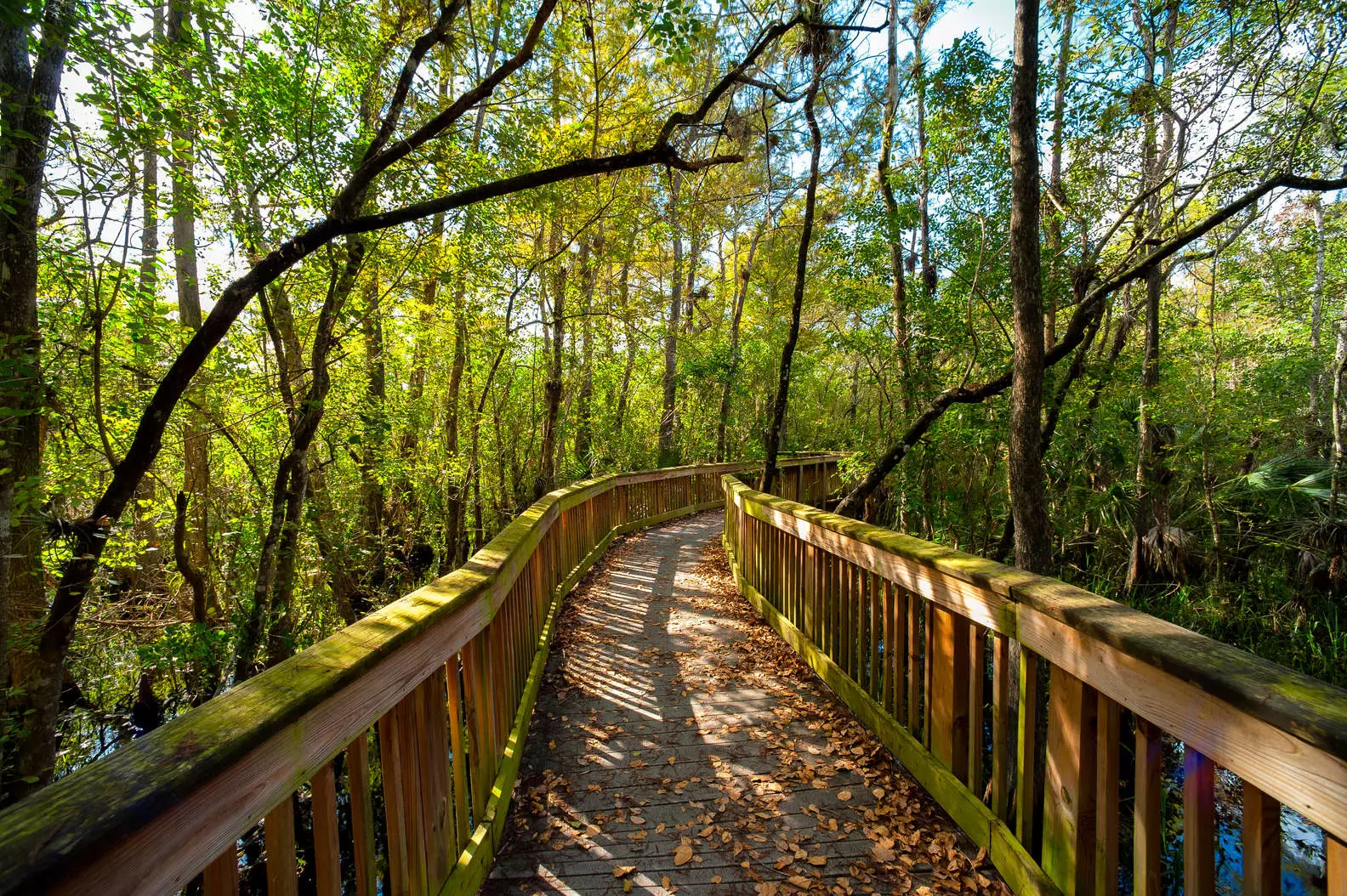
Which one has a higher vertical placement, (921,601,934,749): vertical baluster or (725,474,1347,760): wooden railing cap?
(725,474,1347,760): wooden railing cap

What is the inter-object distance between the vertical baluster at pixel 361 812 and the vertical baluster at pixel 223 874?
1.42ft

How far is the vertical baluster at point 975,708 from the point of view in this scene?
7.89 ft

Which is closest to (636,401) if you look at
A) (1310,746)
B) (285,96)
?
(285,96)

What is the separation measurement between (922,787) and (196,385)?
6049mm

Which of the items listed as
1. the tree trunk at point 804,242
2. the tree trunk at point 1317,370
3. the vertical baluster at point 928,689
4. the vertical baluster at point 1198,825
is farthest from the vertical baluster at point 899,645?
the tree trunk at point 1317,370

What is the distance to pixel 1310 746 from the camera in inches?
41.5

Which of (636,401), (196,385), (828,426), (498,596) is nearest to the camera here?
(498,596)

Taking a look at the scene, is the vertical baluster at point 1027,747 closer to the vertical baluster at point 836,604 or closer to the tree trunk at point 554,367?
the vertical baluster at point 836,604

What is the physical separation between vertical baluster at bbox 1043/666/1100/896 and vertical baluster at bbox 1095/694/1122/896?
39 millimetres

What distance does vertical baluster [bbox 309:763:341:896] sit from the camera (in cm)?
130

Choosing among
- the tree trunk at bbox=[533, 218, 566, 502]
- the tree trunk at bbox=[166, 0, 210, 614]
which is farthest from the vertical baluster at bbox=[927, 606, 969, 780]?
the tree trunk at bbox=[533, 218, 566, 502]

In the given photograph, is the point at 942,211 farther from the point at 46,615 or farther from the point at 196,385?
the point at 46,615

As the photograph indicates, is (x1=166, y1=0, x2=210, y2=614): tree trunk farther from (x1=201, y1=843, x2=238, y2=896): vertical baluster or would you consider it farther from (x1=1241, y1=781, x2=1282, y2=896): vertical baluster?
(x1=1241, y1=781, x2=1282, y2=896): vertical baluster

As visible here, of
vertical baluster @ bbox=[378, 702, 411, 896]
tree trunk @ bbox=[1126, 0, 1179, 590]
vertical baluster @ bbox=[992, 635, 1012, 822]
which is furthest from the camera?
tree trunk @ bbox=[1126, 0, 1179, 590]
